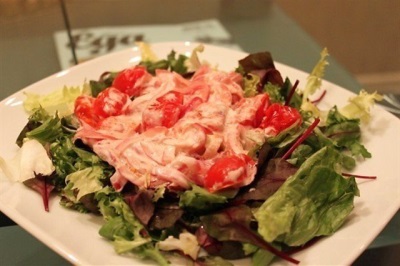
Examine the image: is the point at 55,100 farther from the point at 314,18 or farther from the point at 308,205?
the point at 314,18

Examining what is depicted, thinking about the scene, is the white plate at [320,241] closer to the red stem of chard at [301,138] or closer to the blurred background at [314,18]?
the red stem of chard at [301,138]

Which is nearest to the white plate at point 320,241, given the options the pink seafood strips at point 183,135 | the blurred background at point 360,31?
the pink seafood strips at point 183,135

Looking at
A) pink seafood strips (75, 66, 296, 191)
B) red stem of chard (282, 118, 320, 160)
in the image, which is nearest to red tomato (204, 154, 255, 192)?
pink seafood strips (75, 66, 296, 191)

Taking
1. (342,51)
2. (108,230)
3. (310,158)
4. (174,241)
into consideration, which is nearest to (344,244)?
(310,158)

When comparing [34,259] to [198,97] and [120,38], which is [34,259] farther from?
[120,38]

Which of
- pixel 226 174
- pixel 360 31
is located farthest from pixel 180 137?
pixel 360 31

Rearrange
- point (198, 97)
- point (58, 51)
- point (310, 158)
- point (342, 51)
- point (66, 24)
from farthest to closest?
point (342, 51)
point (66, 24)
point (58, 51)
point (198, 97)
point (310, 158)

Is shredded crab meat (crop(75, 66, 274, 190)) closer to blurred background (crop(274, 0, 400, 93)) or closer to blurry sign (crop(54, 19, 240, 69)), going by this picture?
blurry sign (crop(54, 19, 240, 69))
